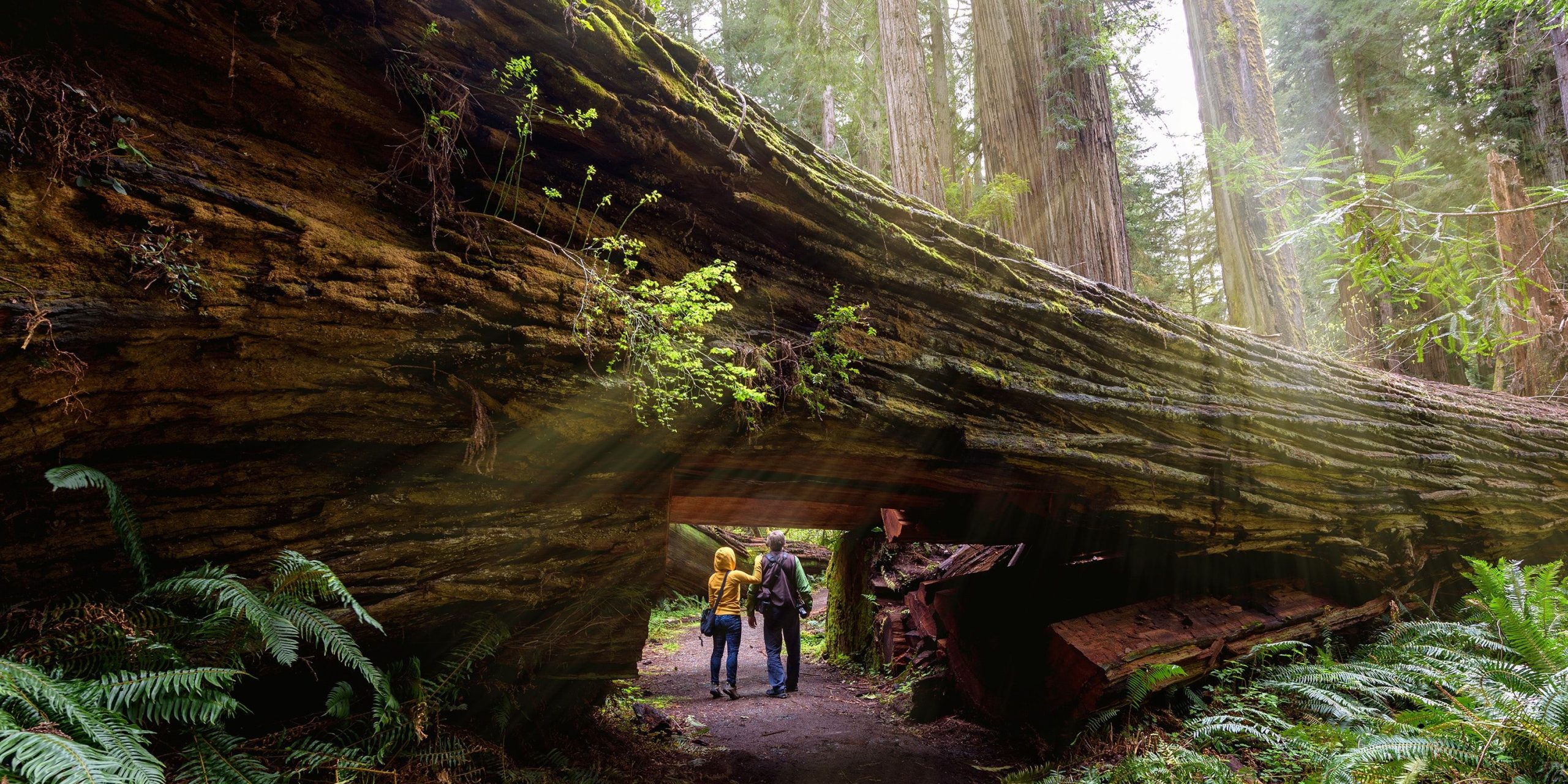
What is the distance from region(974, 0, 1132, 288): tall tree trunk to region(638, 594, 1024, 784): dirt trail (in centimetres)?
515

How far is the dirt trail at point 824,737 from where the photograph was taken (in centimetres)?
546

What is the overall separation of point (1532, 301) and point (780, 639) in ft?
37.3

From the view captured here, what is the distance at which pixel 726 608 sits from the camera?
8.23 metres

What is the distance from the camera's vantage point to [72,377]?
2131mm

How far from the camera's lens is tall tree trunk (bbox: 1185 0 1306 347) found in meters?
8.77

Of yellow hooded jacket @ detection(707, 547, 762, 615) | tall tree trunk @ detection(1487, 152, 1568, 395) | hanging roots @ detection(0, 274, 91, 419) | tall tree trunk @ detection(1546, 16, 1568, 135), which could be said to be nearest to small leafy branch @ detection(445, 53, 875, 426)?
hanging roots @ detection(0, 274, 91, 419)

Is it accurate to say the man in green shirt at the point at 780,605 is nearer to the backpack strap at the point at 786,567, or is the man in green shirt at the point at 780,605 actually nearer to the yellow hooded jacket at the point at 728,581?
the backpack strap at the point at 786,567

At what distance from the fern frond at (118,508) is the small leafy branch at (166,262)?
637 mm

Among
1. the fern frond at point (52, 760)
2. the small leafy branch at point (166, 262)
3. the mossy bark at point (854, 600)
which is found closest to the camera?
the fern frond at point (52, 760)

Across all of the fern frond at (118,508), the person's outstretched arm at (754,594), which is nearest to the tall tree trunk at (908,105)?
the person's outstretched arm at (754,594)

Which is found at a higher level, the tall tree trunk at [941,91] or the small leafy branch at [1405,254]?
the tall tree trunk at [941,91]

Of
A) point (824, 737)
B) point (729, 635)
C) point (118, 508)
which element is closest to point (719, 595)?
point (729, 635)

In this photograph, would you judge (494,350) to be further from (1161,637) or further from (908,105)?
(908,105)

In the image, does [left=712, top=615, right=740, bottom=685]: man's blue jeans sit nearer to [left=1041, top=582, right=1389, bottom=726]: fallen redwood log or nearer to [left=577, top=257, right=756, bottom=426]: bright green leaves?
[left=1041, top=582, right=1389, bottom=726]: fallen redwood log
